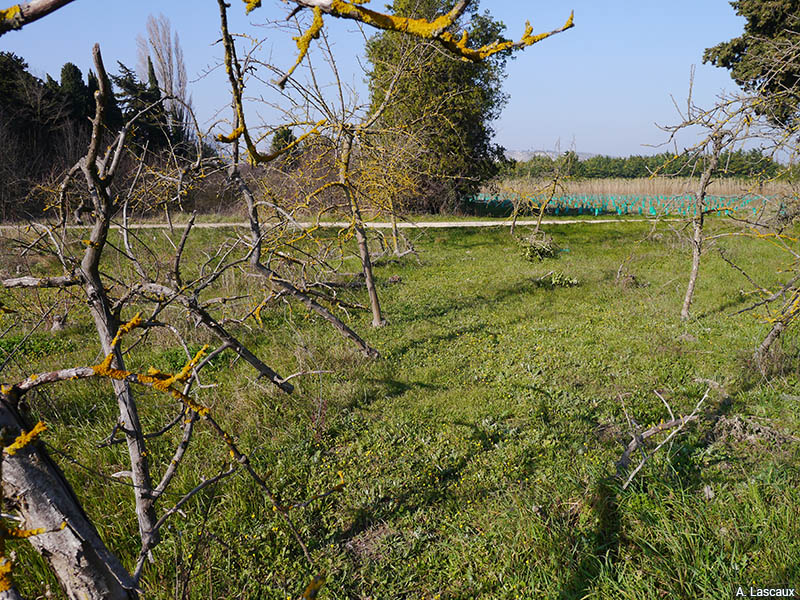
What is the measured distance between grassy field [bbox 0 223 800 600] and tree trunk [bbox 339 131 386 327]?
333mm

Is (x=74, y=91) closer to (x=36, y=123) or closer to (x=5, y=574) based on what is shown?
(x=36, y=123)

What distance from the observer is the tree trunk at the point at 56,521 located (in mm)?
1039

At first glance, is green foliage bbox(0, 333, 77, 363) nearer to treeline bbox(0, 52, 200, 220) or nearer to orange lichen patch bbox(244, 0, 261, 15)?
orange lichen patch bbox(244, 0, 261, 15)

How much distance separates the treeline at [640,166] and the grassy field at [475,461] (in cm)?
227

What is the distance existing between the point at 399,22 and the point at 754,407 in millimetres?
5212

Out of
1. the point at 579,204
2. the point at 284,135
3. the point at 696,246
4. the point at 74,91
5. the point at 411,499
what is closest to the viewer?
the point at 411,499

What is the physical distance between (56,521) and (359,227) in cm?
573

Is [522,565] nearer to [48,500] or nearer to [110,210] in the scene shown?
[48,500]

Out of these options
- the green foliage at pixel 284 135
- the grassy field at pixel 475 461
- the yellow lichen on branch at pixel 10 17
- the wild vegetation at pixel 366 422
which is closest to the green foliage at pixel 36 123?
the wild vegetation at pixel 366 422

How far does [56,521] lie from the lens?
3.53 feet

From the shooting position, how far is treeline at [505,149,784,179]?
5548 millimetres

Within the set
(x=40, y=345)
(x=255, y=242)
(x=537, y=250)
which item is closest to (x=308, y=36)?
(x=255, y=242)

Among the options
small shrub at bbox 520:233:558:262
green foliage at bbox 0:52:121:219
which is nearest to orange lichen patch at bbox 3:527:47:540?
small shrub at bbox 520:233:558:262

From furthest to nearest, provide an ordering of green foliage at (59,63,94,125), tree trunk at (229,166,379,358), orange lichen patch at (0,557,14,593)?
green foliage at (59,63,94,125) → tree trunk at (229,166,379,358) → orange lichen patch at (0,557,14,593)
